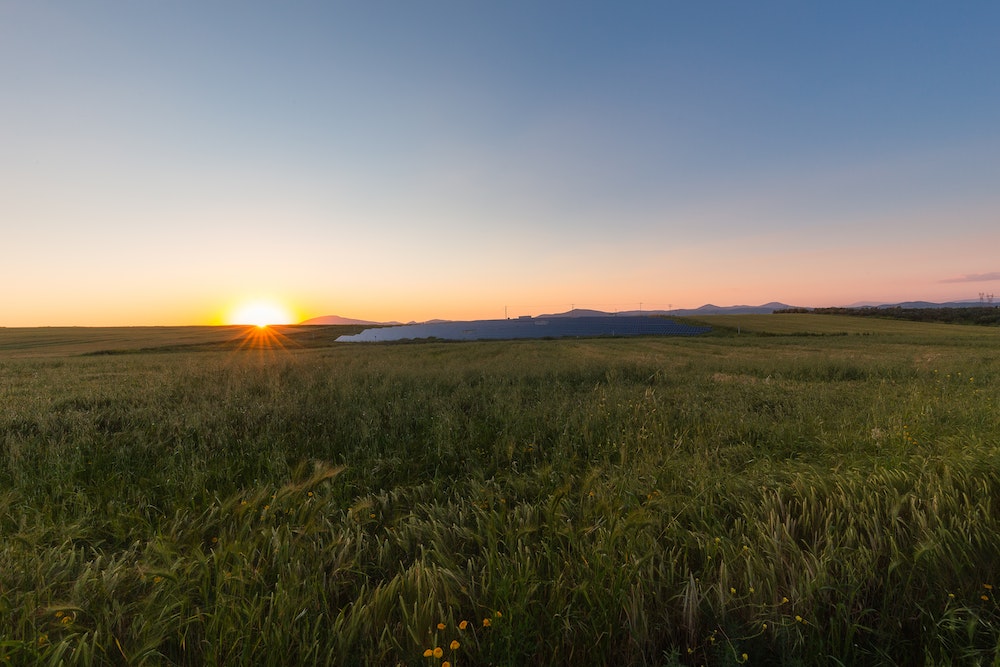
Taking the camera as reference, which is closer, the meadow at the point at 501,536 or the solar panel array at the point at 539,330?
the meadow at the point at 501,536

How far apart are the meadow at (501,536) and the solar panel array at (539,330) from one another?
43175 mm

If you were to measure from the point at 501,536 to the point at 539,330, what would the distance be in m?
51.2

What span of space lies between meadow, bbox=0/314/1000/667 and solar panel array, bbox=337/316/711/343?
142ft

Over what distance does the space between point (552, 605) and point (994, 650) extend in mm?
2265

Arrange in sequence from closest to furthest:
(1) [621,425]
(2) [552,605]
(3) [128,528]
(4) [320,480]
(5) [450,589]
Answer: (2) [552,605] → (5) [450,589] → (3) [128,528] → (4) [320,480] → (1) [621,425]

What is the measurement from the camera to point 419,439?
6.03 m

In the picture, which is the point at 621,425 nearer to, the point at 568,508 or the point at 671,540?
the point at 568,508

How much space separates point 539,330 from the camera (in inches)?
2138

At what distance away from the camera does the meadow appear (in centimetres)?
221

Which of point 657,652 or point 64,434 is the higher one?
point 64,434

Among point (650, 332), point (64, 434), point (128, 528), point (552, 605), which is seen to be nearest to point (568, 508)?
point (552, 605)

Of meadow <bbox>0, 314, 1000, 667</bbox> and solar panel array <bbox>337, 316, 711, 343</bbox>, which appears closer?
meadow <bbox>0, 314, 1000, 667</bbox>

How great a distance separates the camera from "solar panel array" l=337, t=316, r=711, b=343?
5012 cm

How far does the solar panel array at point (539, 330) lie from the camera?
50.1m
